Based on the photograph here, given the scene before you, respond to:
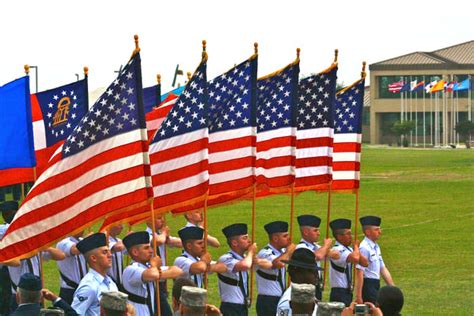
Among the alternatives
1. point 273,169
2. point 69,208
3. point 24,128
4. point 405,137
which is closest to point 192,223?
point 273,169

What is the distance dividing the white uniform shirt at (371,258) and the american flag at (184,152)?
3125mm

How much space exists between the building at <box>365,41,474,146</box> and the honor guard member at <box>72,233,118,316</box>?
436 feet

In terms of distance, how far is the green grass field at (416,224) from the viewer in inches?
869

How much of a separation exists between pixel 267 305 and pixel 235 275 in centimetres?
66

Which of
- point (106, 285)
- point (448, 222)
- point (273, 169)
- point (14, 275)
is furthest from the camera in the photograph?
point (448, 222)

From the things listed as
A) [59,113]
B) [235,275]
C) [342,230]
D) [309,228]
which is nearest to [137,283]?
[235,275]

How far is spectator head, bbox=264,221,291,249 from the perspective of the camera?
14742mm

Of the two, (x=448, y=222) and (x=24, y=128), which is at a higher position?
(x=24, y=128)

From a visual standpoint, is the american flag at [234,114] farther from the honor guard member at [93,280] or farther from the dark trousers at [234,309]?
the honor guard member at [93,280]

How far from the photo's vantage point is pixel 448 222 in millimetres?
37281

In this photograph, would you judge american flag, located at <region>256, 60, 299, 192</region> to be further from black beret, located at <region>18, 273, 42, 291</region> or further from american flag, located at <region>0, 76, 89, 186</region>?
black beret, located at <region>18, 273, 42, 291</region>

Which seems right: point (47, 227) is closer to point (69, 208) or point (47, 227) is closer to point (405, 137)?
point (69, 208)

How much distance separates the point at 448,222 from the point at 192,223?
20.6 m

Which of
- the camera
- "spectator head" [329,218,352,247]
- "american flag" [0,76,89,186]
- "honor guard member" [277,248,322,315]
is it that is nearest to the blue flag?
"american flag" [0,76,89,186]
